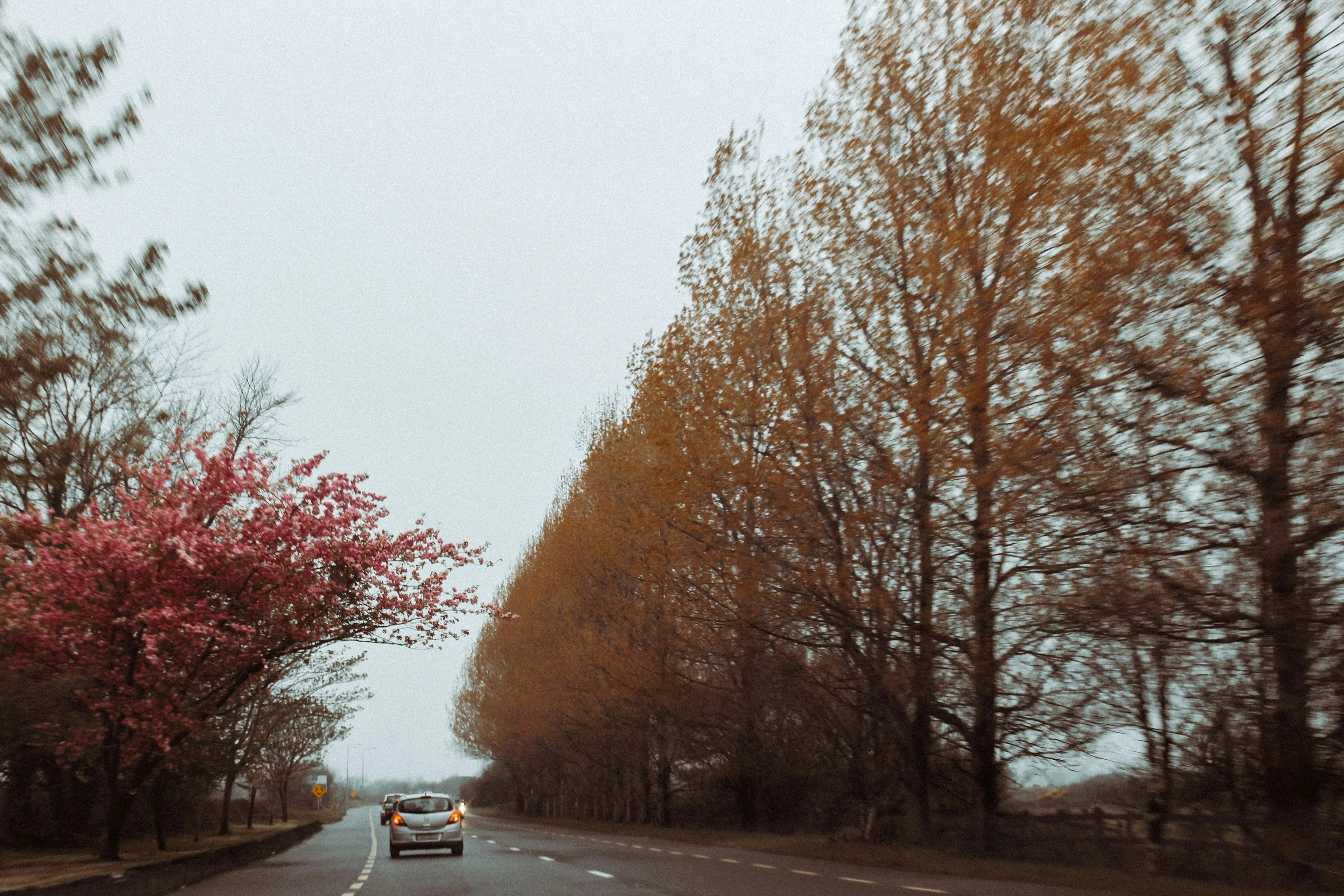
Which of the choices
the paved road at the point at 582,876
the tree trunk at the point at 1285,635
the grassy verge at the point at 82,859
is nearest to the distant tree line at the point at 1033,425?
the tree trunk at the point at 1285,635

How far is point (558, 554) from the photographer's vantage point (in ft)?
139

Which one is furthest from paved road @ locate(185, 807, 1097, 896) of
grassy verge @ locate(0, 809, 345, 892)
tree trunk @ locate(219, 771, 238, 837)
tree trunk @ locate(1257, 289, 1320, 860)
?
tree trunk @ locate(219, 771, 238, 837)

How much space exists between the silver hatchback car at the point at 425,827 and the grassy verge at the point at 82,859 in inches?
138

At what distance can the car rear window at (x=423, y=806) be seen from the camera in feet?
80.9

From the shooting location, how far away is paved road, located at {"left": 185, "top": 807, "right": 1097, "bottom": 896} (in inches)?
522

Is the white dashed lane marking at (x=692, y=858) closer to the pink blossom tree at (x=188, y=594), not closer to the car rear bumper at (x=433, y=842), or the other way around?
the car rear bumper at (x=433, y=842)

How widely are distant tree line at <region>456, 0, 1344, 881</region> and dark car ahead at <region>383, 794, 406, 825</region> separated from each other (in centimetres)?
729

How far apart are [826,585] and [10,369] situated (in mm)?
11997

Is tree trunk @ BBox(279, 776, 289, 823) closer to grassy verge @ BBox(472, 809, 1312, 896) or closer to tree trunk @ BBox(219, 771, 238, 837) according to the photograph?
tree trunk @ BBox(219, 771, 238, 837)

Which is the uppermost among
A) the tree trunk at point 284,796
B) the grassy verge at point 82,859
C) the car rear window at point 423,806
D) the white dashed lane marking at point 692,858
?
the tree trunk at point 284,796

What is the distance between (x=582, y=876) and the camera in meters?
16.0

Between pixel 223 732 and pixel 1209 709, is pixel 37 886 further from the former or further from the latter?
pixel 223 732

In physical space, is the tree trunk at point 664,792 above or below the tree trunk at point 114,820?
above

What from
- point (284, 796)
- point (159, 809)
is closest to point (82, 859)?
point (159, 809)
